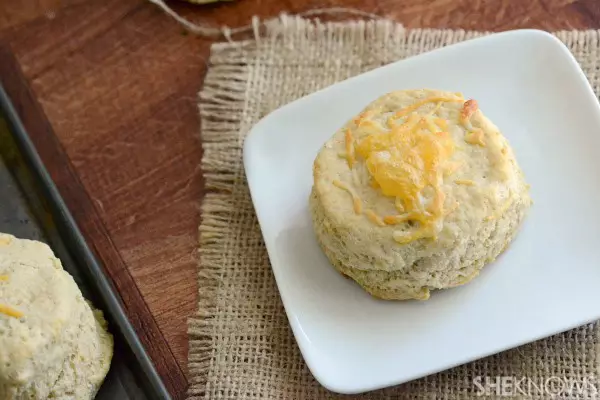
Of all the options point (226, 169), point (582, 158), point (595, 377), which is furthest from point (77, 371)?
point (582, 158)

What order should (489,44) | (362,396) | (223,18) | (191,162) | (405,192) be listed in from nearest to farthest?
(405,192)
(362,396)
(489,44)
(191,162)
(223,18)

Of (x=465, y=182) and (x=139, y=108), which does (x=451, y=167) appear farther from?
(x=139, y=108)

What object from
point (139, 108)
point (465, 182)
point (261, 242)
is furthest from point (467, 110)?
point (139, 108)

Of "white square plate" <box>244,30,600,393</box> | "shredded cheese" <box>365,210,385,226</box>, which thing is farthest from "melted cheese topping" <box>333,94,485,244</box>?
"white square plate" <box>244,30,600,393</box>

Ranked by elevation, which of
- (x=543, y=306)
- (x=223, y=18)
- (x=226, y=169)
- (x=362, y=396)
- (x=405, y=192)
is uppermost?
(x=223, y=18)

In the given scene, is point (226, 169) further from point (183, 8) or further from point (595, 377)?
point (595, 377)

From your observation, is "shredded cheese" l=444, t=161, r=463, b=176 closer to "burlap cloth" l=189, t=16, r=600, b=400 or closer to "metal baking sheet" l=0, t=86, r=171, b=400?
"burlap cloth" l=189, t=16, r=600, b=400

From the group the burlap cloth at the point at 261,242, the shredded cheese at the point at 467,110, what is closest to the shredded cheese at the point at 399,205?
the shredded cheese at the point at 467,110
